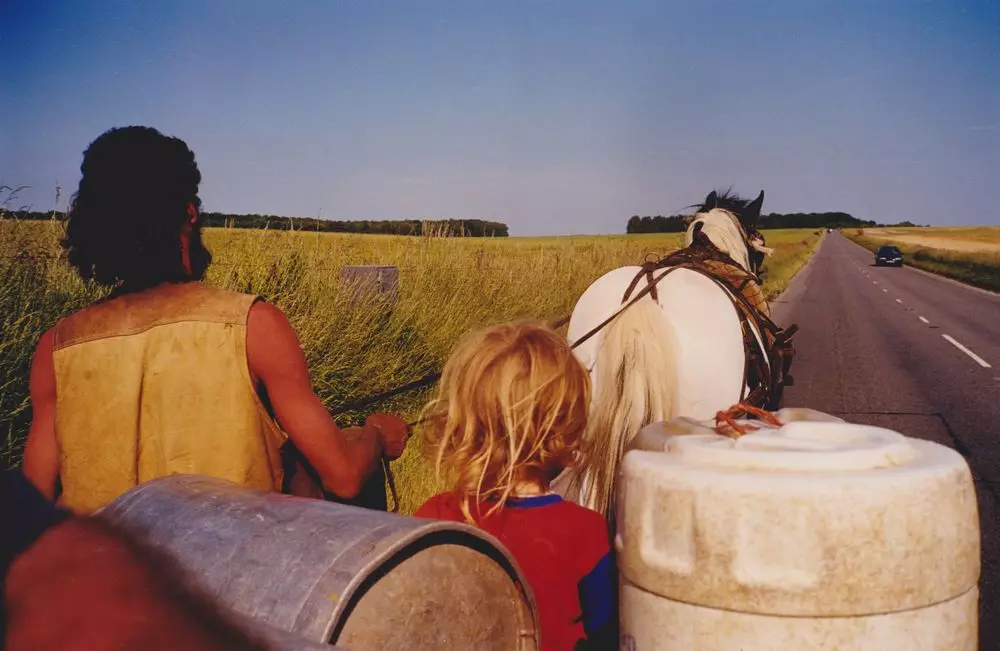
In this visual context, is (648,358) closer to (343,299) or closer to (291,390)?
(291,390)

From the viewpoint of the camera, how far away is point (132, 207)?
2.13m

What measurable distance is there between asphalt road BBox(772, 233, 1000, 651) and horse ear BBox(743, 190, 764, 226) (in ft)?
7.65

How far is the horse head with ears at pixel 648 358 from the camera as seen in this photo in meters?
3.67

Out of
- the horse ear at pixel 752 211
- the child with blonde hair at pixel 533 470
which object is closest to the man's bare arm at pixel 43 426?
the child with blonde hair at pixel 533 470

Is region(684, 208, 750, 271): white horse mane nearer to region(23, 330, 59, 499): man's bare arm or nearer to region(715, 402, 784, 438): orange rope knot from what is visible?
region(715, 402, 784, 438): orange rope knot

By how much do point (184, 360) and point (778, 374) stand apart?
350cm

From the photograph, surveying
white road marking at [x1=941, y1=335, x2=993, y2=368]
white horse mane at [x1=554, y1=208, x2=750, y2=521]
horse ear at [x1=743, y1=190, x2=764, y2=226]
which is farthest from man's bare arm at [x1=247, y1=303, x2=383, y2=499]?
white road marking at [x1=941, y1=335, x2=993, y2=368]

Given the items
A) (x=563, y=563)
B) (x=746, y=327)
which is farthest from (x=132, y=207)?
(x=746, y=327)

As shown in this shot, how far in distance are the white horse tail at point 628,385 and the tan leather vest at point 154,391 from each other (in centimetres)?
183

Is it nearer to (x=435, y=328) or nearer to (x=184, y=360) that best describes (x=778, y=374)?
Result: (x=184, y=360)

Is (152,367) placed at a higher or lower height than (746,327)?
higher

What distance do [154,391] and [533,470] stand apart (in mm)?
943

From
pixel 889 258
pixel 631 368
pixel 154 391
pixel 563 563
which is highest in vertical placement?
pixel 154 391

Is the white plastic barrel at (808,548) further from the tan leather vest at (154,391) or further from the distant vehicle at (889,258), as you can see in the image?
the distant vehicle at (889,258)
